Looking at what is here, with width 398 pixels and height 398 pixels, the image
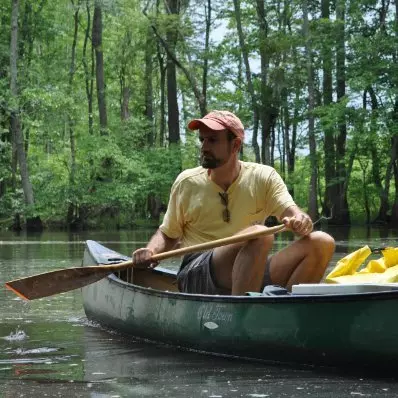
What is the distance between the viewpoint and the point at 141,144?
30500 millimetres

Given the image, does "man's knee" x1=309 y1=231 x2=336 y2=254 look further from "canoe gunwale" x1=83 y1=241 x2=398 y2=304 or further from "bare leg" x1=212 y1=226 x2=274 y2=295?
"canoe gunwale" x1=83 y1=241 x2=398 y2=304

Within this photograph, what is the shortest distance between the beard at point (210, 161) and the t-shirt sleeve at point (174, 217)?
25 centimetres

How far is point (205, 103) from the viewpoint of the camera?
2709cm

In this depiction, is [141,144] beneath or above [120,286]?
above

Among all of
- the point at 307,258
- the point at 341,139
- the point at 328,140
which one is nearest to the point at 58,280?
the point at 307,258

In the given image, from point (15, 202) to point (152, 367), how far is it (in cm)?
2097

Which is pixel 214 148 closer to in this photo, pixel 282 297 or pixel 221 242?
pixel 221 242

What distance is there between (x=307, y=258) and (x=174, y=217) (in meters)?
0.87

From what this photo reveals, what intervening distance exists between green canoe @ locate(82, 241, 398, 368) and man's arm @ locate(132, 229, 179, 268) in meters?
0.17

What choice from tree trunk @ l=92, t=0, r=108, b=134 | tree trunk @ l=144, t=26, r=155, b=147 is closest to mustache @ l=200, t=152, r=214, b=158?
tree trunk @ l=92, t=0, r=108, b=134

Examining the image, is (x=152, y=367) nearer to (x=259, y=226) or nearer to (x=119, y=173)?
(x=259, y=226)

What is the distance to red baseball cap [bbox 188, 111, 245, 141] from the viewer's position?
15.3ft

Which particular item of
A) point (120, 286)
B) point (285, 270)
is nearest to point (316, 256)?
point (285, 270)

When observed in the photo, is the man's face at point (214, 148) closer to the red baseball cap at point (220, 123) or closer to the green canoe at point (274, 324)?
the red baseball cap at point (220, 123)
